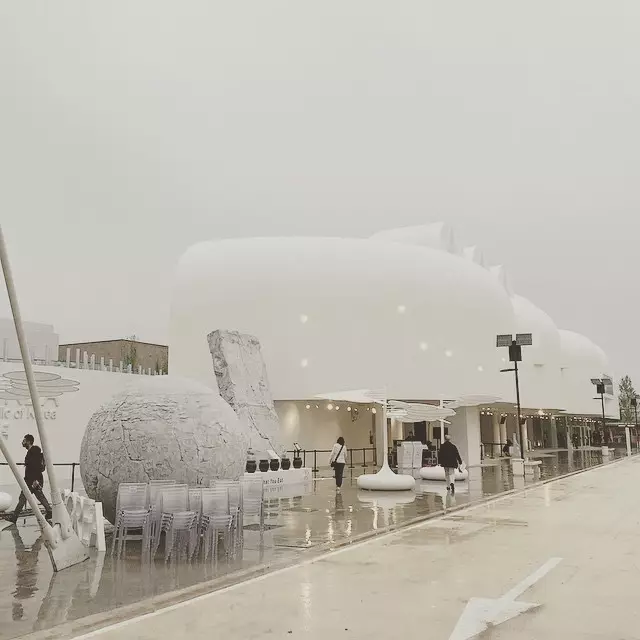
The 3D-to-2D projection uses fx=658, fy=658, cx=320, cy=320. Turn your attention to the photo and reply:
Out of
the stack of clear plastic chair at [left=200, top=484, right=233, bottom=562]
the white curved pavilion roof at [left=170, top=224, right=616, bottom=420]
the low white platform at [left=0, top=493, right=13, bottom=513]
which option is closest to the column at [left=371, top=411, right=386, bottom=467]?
the white curved pavilion roof at [left=170, top=224, right=616, bottom=420]

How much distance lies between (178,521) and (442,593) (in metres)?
3.65

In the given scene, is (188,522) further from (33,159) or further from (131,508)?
(33,159)

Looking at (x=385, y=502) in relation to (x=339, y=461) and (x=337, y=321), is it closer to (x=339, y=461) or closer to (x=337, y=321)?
(x=339, y=461)

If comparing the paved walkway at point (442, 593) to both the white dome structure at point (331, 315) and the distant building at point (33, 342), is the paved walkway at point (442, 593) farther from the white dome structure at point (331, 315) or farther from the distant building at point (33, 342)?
the white dome structure at point (331, 315)

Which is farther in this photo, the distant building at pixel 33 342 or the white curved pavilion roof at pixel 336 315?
the white curved pavilion roof at pixel 336 315

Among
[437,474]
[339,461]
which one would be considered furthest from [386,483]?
[437,474]

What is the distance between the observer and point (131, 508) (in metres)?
9.02

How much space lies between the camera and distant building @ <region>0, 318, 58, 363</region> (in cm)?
2452

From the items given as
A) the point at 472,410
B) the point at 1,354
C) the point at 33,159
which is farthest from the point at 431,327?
the point at 33,159

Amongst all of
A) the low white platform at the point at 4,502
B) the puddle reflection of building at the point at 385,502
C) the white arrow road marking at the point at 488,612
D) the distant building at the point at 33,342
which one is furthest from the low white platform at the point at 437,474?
the white arrow road marking at the point at 488,612

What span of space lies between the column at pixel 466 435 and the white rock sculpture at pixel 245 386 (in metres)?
12.9

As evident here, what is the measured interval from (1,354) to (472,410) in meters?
23.8

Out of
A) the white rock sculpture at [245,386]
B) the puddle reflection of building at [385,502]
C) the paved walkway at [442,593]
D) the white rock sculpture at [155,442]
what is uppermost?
the white rock sculpture at [245,386]

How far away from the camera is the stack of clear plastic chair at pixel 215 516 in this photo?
29.1ft
